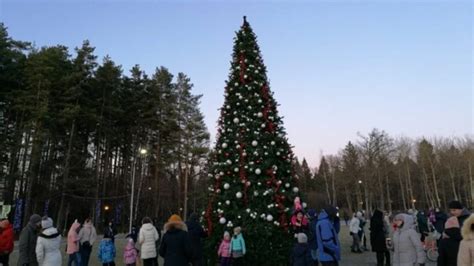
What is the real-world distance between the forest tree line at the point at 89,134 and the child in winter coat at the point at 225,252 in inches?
689

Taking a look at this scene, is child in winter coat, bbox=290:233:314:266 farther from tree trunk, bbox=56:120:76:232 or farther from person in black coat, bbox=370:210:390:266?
tree trunk, bbox=56:120:76:232

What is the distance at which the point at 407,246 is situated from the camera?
6457mm

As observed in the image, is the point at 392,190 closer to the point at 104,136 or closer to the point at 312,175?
the point at 312,175

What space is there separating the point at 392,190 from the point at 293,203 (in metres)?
71.3

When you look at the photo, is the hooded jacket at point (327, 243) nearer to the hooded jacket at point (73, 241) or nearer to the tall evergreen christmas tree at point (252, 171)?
the tall evergreen christmas tree at point (252, 171)

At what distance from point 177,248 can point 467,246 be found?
4024 mm

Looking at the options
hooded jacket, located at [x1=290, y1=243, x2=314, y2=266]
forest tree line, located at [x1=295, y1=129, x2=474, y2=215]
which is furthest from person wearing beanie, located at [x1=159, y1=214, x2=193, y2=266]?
forest tree line, located at [x1=295, y1=129, x2=474, y2=215]

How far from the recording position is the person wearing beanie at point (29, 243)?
8.34 meters

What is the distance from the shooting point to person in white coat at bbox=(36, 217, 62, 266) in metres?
7.27

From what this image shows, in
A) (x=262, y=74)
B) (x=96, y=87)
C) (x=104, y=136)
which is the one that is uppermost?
(x=96, y=87)

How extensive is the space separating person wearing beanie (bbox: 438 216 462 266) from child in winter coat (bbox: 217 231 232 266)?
691 cm

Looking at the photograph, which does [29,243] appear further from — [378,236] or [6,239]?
[378,236]

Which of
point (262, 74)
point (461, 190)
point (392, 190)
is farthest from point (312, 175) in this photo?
point (262, 74)

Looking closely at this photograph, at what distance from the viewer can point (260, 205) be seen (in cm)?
1214
